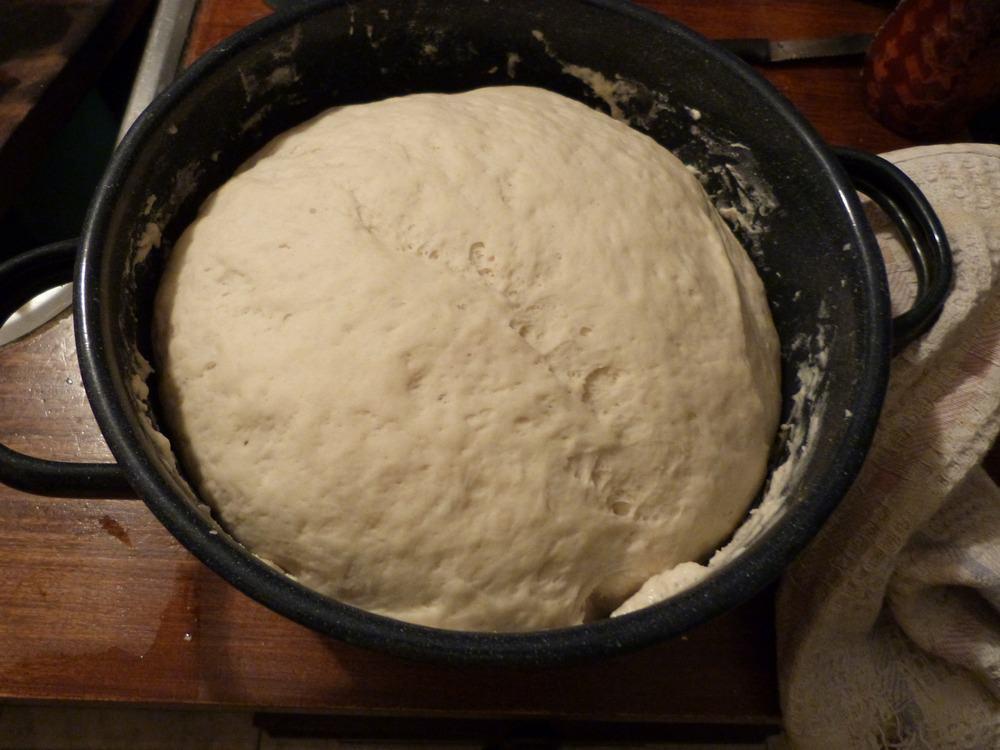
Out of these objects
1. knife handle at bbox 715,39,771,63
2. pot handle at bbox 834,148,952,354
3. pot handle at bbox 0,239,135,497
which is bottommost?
pot handle at bbox 0,239,135,497

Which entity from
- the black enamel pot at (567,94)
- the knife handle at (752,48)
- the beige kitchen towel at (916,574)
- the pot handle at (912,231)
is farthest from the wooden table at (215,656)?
the knife handle at (752,48)

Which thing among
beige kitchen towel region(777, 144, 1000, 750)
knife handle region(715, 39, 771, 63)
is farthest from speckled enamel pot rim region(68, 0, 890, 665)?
knife handle region(715, 39, 771, 63)

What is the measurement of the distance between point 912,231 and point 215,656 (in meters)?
0.73

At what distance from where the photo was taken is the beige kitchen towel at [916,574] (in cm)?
66

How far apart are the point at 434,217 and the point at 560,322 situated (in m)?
0.13

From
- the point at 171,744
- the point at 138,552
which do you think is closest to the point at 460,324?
the point at 138,552

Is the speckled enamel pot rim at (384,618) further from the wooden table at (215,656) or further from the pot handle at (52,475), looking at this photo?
the wooden table at (215,656)

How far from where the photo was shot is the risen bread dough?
1.69 feet

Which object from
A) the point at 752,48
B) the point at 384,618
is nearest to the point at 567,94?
the point at 752,48

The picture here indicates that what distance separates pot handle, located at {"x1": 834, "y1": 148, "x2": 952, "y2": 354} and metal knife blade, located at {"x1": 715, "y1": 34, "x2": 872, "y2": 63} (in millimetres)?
367

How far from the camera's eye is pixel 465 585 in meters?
0.51

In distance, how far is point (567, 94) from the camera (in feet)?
2.49

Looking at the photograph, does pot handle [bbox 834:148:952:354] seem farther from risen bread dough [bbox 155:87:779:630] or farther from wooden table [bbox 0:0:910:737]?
wooden table [bbox 0:0:910:737]

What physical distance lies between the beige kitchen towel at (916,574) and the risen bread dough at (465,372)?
147 millimetres
